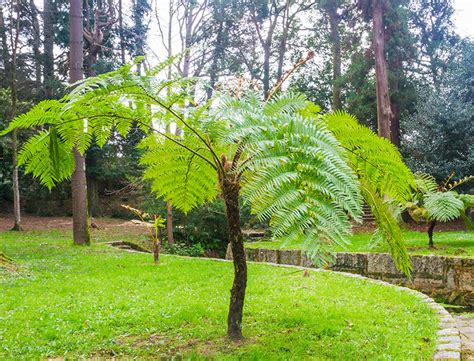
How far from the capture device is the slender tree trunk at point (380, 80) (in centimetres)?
1197

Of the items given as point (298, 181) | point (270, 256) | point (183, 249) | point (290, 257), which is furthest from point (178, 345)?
point (183, 249)

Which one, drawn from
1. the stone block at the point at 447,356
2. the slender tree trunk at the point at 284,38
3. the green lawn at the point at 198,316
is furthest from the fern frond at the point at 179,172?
the slender tree trunk at the point at 284,38

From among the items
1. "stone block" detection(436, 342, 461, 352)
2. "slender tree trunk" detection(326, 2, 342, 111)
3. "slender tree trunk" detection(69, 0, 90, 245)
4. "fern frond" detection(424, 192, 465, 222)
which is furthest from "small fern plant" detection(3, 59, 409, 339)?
"slender tree trunk" detection(326, 2, 342, 111)

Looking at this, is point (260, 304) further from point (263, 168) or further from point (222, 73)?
point (222, 73)

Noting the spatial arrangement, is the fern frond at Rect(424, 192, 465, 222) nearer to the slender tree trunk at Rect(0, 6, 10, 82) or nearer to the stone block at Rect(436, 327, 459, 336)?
the stone block at Rect(436, 327, 459, 336)

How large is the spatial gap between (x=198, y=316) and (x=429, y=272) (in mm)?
4355

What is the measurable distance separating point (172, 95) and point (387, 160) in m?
1.36

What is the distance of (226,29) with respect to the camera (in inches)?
782

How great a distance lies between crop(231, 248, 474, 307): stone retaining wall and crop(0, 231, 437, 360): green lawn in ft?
5.12

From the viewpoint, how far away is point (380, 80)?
12.2m

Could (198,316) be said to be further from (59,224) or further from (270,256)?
(59,224)

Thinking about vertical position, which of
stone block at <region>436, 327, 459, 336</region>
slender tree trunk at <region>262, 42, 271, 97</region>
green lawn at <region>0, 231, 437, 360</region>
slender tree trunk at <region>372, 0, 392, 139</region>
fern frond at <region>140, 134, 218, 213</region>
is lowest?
stone block at <region>436, 327, 459, 336</region>

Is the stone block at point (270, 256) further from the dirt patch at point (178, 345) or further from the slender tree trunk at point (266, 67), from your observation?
the slender tree trunk at point (266, 67)

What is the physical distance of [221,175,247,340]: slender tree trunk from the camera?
2.73 meters
